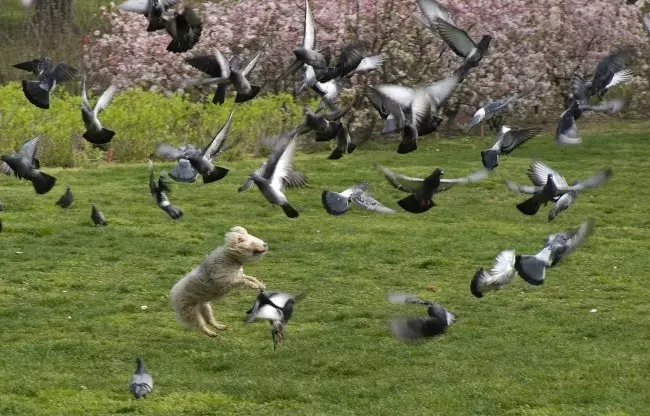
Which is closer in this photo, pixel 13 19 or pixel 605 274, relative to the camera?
pixel 605 274

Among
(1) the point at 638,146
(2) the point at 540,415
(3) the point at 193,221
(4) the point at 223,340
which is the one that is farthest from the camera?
(1) the point at 638,146

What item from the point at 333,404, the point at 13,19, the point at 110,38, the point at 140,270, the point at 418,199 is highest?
Answer: the point at 418,199

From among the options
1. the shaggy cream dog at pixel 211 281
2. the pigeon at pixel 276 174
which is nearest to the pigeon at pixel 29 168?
the pigeon at pixel 276 174

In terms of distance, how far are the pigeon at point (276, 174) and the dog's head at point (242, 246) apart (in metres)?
1.37

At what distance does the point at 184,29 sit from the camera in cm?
782

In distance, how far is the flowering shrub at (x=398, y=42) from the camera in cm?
2116

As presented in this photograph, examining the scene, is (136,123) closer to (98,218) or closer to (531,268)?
(98,218)

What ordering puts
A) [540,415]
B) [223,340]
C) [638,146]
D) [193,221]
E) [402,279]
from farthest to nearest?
[638,146]
[193,221]
[402,279]
[223,340]
[540,415]

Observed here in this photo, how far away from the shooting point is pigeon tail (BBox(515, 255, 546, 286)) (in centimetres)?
761

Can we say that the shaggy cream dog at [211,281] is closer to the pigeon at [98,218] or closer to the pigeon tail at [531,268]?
the pigeon tail at [531,268]

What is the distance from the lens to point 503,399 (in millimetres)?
7559

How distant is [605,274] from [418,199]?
15.1 feet

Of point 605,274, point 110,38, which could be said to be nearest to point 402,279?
point 605,274

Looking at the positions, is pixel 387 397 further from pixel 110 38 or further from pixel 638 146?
pixel 110 38
